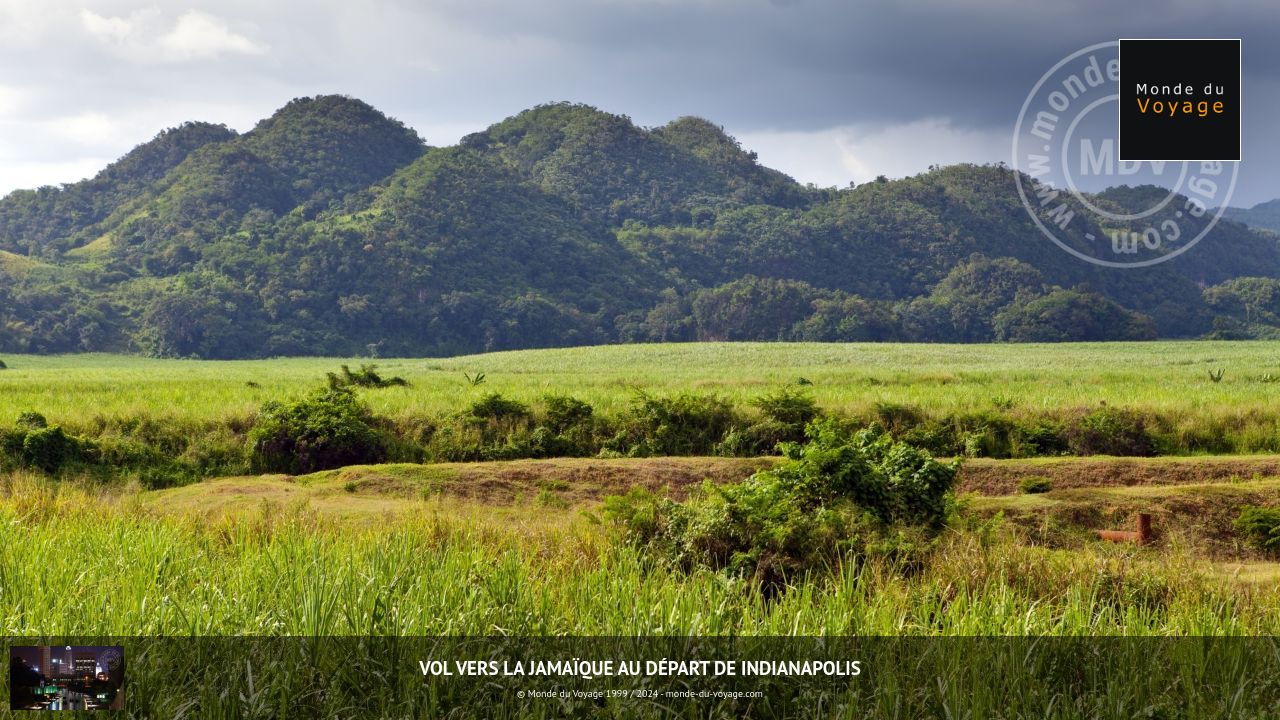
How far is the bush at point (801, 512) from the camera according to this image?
32.0 feet

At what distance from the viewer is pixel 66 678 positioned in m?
5.46

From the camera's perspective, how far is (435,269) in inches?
4215

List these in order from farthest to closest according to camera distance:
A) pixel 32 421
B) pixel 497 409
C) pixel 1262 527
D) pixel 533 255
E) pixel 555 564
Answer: pixel 533 255 → pixel 497 409 → pixel 32 421 → pixel 1262 527 → pixel 555 564

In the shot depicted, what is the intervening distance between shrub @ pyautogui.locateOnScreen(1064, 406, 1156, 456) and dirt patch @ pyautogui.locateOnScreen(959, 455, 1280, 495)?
3.50 m

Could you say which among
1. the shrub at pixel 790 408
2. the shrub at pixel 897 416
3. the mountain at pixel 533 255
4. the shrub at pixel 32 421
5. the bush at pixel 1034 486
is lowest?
the bush at pixel 1034 486

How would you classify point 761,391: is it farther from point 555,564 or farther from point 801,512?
point 555,564

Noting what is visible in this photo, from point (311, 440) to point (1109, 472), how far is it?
50.9 ft

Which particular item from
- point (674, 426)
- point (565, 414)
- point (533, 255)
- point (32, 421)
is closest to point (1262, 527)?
point (674, 426)

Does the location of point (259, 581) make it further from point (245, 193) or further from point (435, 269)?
point (245, 193)

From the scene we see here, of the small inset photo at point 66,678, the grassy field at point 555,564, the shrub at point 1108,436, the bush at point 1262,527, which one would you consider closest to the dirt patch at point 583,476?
the grassy field at point 555,564

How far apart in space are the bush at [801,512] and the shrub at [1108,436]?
1077 centimetres

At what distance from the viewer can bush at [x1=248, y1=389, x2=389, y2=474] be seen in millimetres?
20453

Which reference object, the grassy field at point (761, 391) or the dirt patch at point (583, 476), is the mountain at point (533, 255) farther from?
the dirt patch at point (583, 476)

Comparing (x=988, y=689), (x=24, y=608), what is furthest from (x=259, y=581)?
(x=988, y=689)
